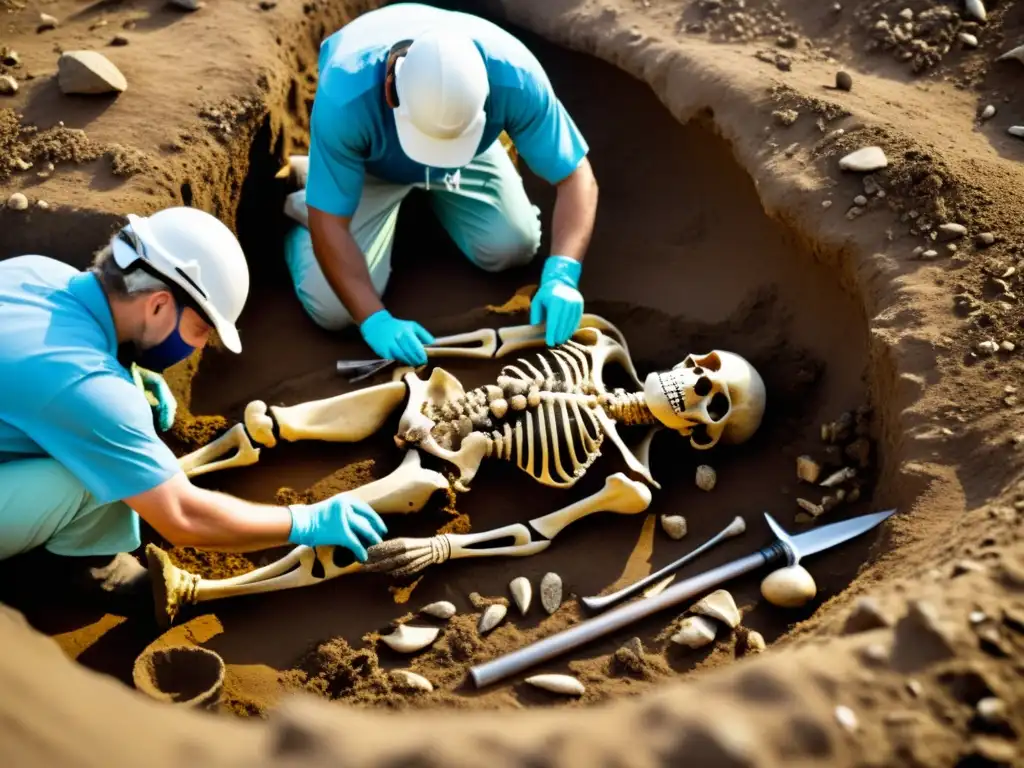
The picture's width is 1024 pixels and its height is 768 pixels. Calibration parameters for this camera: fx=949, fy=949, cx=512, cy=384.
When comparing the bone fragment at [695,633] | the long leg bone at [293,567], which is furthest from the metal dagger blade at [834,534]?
the long leg bone at [293,567]

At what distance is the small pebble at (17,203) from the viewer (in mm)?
4000

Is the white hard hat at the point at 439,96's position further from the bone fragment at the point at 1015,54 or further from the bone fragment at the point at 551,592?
the bone fragment at the point at 1015,54

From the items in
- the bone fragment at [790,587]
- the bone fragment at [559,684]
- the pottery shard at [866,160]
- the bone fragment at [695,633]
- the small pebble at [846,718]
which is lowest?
the bone fragment at [559,684]

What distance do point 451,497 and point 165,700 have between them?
4.28 ft

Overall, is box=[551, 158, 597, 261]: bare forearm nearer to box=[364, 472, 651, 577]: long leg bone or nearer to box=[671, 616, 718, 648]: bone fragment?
box=[364, 472, 651, 577]: long leg bone

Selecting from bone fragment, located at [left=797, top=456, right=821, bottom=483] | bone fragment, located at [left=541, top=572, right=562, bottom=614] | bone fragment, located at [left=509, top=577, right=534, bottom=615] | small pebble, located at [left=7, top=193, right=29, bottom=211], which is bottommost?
bone fragment, located at [left=509, top=577, right=534, bottom=615]

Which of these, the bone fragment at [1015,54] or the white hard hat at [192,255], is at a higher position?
the bone fragment at [1015,54]

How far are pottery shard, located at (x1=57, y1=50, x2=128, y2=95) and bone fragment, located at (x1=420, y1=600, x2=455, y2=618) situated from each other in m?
2.89

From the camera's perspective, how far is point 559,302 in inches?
167

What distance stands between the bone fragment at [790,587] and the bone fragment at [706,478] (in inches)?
24.4

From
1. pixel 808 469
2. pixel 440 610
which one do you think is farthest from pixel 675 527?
pixel 440 610

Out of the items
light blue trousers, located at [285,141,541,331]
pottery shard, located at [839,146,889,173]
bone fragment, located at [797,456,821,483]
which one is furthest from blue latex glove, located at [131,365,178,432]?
pottery shard, located at [839,146,889,173]

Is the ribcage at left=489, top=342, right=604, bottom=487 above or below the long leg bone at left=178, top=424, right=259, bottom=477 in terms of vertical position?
above

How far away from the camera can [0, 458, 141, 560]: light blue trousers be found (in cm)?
300
